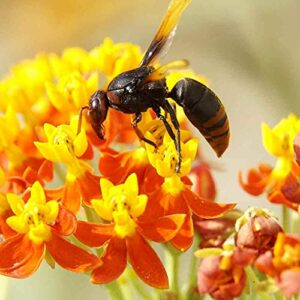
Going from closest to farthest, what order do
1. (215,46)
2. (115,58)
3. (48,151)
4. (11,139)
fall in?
(48,151)
(11,139)
(115,58)
(215,46)

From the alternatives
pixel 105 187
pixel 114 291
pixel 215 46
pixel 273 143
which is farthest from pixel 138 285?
pixel 215 46

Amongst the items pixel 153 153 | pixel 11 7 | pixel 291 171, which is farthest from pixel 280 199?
pixel 11 7

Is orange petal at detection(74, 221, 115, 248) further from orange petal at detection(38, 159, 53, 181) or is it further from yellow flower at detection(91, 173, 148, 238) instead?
orange petal at detection(38, 159, 53, 181)

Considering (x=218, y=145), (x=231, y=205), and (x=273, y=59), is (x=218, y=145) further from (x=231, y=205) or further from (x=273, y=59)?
(x=273, y=59)

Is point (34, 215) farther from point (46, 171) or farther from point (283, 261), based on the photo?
point (283, 261)

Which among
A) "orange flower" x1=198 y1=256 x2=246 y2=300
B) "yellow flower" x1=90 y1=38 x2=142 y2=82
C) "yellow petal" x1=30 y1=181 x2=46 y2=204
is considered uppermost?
"yellow flower" x1=90 y1=38 x2=142 y2=82

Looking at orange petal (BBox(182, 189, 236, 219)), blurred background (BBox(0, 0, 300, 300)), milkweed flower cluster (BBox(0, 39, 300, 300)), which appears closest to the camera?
milkweed flower cluster (BBox(0, 39, 300, 300))

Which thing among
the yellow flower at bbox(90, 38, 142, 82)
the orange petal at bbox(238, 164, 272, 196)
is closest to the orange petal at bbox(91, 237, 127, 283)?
the orange petal at bbox(238, 164, 272, 196)
